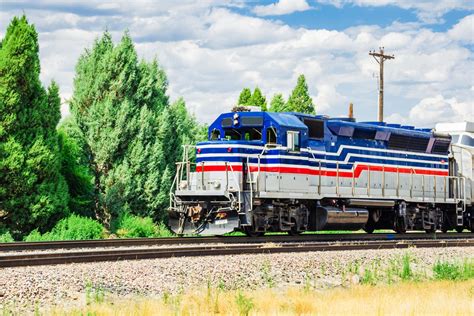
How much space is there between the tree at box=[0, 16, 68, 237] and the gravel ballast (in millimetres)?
9031

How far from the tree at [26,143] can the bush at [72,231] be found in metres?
0.42

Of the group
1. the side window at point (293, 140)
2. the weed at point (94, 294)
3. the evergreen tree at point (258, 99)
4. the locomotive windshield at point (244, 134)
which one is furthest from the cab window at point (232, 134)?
the evergreen tree at point (258, 99)

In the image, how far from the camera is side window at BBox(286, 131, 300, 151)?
18.9 meters

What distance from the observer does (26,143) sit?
2128cm

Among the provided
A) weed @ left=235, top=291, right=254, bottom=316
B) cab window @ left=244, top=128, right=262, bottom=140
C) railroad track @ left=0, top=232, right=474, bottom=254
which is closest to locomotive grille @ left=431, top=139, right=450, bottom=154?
railroad track @ left=0, top=232, right=474, bottom=254

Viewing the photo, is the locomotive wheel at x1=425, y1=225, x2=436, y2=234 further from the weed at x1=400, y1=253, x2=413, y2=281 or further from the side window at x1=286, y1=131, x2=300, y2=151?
the weed at x1=400, y1=253, x2=413, y2=281

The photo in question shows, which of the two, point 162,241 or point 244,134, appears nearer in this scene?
point 162,241

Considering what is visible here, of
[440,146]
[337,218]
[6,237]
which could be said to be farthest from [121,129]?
[440,146]

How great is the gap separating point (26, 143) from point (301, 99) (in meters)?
32.6

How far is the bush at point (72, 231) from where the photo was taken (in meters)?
20.4

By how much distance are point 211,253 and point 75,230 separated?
812cm

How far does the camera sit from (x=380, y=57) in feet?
137

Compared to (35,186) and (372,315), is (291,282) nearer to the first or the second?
(372,315)

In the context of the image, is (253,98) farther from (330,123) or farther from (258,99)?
(330,123)
